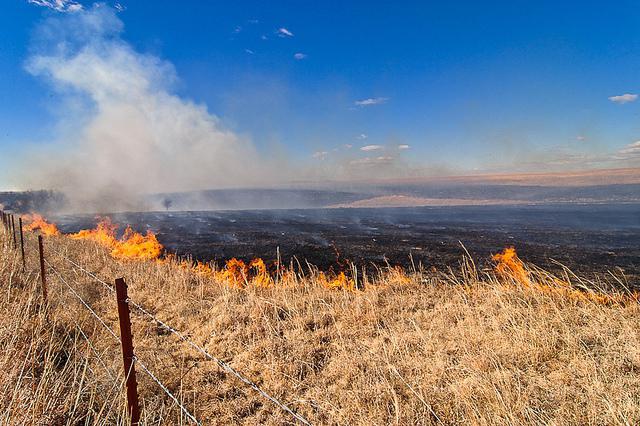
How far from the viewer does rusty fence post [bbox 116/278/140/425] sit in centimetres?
315

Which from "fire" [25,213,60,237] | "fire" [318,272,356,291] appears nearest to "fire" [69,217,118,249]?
"fire" [25,213,60,237]

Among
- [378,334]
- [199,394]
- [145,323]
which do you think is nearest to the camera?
[199,394]

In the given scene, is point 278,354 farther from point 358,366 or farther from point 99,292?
point 99,292

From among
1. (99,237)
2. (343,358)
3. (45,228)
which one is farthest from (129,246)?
(343,358)

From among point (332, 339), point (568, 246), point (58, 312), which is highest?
point (58, 312)

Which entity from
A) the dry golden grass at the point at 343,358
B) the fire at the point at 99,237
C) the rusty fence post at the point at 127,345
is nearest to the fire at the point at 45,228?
the fire at the point at 99,237

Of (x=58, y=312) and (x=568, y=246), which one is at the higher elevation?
(x=58, y=312)

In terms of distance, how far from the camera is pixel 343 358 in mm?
5906

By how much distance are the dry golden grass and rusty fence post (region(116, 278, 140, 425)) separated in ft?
0.49

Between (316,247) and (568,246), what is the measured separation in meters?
Answer: 19.2

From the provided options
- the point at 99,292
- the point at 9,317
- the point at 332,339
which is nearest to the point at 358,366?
the point at 332,339

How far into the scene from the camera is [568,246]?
25422 mm

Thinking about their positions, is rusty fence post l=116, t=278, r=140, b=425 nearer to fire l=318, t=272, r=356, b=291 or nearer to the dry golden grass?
the dry golden grass

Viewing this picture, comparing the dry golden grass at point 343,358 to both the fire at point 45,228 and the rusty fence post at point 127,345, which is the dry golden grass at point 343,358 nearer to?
the rusty fence post at point 127,345
